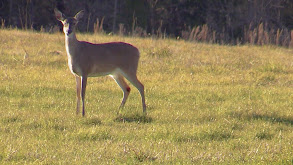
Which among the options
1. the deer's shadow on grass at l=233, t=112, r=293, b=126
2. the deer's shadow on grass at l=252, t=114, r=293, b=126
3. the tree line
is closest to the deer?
the deer's shadow on grass at l=233, t=112, r=293, b=126

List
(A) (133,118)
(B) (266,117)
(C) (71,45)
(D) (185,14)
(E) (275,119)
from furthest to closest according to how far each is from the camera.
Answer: (D) (185,14), (C) (71,45), (B) (266,117), (E) (275,119), (A) (133,118)

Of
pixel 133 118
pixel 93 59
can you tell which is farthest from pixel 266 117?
pixel 93 59

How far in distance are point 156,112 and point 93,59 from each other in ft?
4.14

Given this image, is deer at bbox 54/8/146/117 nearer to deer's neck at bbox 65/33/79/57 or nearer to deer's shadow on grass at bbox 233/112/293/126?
deer's neck at bbox 65/33/79/57

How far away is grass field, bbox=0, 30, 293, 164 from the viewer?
6.54 m

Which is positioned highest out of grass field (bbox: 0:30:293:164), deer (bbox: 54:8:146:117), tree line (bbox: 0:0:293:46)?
deer (bbox: 54:8:146:117)

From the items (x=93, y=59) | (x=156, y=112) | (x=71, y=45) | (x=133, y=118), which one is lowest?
(x=156, y=112)

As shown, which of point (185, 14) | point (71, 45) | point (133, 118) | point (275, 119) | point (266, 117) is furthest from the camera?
point (185, 14)

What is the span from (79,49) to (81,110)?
3.07 ft

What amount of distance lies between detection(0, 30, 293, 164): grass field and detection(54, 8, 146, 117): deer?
502 millimetres

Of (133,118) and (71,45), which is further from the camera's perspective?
(71,45)

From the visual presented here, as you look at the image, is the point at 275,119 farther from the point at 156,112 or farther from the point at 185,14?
the point at 185,14

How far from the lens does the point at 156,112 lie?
9.16 meters

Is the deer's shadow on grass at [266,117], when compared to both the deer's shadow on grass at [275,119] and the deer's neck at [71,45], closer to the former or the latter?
the deer's shadow on grass at [275,119]
